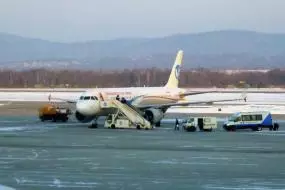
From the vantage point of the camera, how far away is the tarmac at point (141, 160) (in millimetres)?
22859

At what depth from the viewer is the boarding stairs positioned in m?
51.3

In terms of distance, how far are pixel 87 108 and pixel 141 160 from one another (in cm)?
2411

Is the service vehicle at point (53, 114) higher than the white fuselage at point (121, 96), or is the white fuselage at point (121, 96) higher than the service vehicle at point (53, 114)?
the white fuselage at point (121, 96)

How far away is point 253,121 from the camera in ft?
163

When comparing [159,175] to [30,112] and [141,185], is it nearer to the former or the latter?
[141,185]

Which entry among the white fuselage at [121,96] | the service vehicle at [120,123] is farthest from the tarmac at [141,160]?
the white fuselage at [121,96]

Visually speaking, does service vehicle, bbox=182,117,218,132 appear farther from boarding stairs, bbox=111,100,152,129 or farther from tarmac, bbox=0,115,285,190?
boarding stairs, bbox=111,100,152,129

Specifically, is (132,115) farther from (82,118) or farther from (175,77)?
(175,77)

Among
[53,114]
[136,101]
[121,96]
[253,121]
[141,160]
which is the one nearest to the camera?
[141,160]

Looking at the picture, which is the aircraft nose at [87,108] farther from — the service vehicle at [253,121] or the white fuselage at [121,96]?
the service vehicle at [253,121]

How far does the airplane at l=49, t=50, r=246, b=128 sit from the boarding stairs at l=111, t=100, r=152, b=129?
1.16 metres

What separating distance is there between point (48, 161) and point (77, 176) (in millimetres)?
4923

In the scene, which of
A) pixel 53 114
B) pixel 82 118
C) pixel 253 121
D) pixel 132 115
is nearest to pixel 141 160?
pixel 253 121

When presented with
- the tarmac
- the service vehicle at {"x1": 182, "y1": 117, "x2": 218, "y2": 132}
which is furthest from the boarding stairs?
the tarmac
